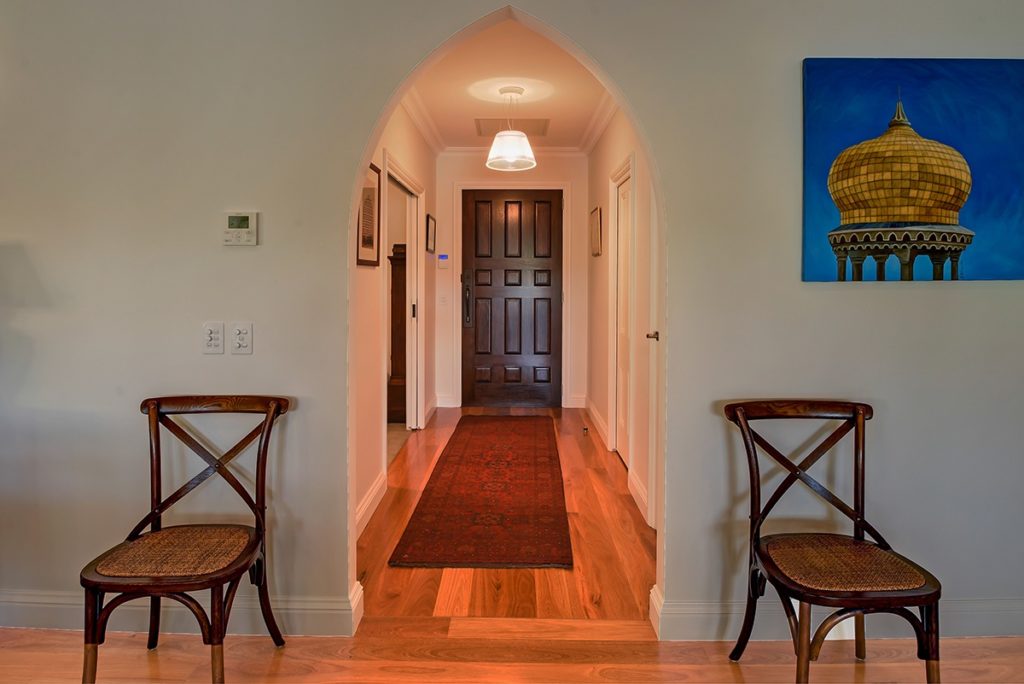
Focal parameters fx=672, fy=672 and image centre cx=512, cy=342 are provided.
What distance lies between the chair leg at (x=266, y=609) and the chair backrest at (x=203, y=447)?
14 cm

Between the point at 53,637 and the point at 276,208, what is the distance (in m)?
1.65

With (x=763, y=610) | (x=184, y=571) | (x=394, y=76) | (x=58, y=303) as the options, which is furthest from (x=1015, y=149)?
(x=58, y=303)

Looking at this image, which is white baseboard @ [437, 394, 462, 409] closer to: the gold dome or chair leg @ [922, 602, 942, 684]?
the gold dome

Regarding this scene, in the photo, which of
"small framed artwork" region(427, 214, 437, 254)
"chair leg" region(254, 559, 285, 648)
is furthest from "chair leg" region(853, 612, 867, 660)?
"small framed artwork" region(427, 214, 437, 254)

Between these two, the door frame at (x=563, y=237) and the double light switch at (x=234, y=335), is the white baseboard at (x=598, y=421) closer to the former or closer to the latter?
the door frame at (x=563, y=237)

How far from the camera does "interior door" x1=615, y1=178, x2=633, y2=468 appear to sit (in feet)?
13.8

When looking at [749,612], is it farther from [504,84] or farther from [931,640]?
[504,84]

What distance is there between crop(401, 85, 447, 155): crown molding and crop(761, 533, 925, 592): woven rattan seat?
120 inches

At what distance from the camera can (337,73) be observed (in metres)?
2.22

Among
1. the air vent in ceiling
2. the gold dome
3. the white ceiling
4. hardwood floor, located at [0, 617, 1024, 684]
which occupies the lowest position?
hardwood floor, located at [0, 617, 1024, 684]

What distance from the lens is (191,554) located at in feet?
6.28

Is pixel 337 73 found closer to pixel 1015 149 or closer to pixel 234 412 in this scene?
pixel 234 412

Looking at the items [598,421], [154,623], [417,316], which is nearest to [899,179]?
[154,623]

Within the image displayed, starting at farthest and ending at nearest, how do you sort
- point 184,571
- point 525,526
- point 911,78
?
point 525,526 → point 911,78 → point 184,571
